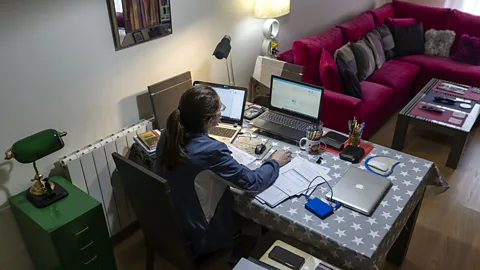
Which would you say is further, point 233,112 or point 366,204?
point 233,112

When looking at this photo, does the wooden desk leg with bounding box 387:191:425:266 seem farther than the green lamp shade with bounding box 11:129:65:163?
Yes

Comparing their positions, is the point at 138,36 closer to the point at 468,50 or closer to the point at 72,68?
the point at 72,68

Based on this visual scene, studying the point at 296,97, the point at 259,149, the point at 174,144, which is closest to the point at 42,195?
the point at 174,144

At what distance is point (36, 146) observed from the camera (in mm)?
1979

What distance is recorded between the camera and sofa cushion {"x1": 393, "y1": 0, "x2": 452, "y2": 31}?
4.89 metres

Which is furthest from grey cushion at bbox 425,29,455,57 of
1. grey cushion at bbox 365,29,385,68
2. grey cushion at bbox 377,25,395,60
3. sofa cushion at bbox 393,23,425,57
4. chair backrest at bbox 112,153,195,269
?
chair backrest at bbox 112,153,195,269

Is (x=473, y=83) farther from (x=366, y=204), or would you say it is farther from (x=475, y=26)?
(x=366, y=204)

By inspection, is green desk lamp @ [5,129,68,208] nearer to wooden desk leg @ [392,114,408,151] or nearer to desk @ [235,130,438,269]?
desk @ [235,130,438,269]

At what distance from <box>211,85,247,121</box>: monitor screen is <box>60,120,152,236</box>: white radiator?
502 mm

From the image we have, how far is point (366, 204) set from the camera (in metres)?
1.89

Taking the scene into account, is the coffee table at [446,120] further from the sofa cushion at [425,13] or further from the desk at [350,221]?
the sofa cushion at [425,13]

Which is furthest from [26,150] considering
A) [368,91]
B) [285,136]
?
[368,91]

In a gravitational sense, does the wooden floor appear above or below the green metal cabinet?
below

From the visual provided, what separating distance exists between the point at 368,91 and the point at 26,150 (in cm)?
291
